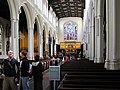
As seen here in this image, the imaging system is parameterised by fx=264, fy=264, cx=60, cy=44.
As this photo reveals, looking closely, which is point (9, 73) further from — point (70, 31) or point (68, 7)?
point (70, 31)

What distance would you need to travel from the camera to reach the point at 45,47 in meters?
31.9

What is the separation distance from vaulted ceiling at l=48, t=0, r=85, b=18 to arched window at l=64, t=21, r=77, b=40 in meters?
1.85

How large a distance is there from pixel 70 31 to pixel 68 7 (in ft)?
26.4

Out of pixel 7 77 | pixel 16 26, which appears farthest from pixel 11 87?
pixel 16 26

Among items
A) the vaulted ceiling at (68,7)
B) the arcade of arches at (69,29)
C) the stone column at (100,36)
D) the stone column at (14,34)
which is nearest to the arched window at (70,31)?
the arcade of arches at (69,29)

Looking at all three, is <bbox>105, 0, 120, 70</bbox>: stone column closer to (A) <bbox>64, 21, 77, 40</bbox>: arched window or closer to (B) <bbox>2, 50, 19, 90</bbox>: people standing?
(B) <bbox>2, 50, 19, 90</bbox>: people standing

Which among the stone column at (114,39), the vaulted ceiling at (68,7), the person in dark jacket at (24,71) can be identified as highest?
the vaulted ceiling at (68,7)

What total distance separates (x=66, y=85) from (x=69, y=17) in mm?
44875

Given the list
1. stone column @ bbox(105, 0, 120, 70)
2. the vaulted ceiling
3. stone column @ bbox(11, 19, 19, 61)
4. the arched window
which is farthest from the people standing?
the arched window

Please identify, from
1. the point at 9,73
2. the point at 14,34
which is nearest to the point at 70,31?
the point at 14,34

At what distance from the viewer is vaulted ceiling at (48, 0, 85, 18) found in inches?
1494

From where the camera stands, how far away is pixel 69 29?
4919cm

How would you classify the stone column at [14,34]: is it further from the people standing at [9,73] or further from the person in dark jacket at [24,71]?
the people standing at [9,73]

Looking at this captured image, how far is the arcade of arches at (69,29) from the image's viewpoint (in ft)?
29.1
